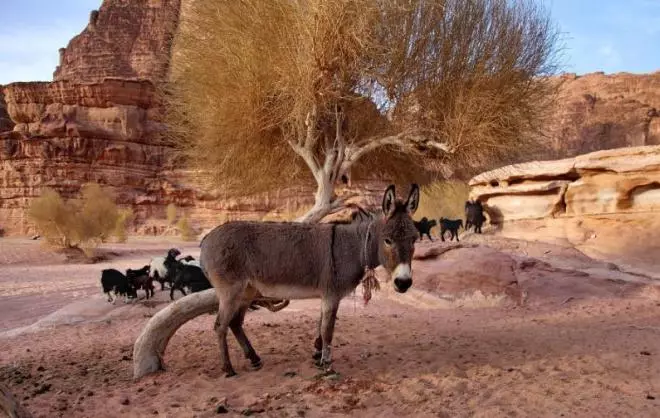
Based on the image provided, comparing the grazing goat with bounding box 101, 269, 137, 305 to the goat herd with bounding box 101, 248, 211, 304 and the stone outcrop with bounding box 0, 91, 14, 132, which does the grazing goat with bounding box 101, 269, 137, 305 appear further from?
the stone outcrop with bounding box 0, 91, 14, 132

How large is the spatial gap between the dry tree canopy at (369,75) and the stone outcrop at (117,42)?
210ft

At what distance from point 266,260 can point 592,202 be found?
15112 millimetres

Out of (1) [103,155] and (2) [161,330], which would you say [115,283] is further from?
(1) [103,155]

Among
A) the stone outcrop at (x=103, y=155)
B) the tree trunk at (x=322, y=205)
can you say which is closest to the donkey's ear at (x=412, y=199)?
the tree trunk at (x=322, y=205)

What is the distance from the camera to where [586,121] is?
58.0 metres

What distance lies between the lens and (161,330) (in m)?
5.50

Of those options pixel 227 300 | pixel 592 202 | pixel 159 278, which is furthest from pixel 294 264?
pixel 592 202

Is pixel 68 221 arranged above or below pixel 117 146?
below

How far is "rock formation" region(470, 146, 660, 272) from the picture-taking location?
15064mm

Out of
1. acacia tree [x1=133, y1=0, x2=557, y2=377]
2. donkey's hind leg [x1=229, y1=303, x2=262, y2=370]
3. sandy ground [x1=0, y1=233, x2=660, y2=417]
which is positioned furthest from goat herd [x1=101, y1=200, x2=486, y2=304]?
donkey's hind leg [x1=229, y1=303, x2=262, y2=370]

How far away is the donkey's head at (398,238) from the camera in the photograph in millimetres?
4328

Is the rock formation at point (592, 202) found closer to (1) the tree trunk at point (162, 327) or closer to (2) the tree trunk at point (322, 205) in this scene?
(2) the tree trunk at point (322, 205)

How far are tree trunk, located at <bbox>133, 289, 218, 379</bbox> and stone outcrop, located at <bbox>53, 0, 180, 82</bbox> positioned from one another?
67.7 meters

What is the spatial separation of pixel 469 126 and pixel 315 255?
4256 mm
